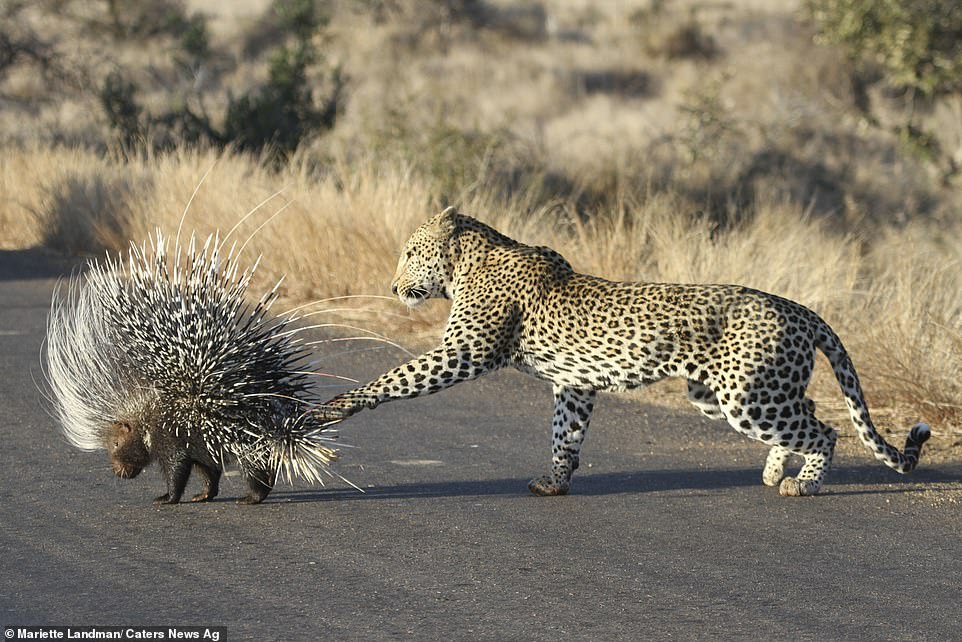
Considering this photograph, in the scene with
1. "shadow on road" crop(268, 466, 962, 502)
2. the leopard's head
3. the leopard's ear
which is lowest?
"shadow on road" crop(268, 466, 962, 502)

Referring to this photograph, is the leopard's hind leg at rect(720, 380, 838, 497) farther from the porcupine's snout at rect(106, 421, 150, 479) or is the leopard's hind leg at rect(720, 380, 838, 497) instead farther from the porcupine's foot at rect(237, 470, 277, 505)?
the porcupine's snout at rect(106, 421, 150, 479)

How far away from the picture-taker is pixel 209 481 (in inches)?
256

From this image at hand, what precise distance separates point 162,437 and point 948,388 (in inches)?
187

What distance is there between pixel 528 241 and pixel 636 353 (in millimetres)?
6058

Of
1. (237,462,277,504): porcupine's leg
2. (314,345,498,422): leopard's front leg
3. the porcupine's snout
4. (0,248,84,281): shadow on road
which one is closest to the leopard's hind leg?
(314,345,498,422): leopard's front leg

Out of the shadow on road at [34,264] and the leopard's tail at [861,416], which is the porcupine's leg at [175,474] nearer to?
the leopard's tail at [861,416]

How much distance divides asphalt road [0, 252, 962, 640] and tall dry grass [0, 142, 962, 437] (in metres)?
1.43

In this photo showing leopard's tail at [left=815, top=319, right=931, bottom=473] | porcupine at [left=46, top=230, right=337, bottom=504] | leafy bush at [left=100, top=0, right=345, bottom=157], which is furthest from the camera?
leafy bush at [left=100, top=0, right=345, bottom=157]

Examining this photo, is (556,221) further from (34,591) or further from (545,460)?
(34,591)

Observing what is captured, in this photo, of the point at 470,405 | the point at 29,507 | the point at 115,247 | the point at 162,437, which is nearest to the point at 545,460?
the point at 470,405

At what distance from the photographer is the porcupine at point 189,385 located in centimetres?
619

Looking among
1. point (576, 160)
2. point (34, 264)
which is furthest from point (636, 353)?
point (576, 160)

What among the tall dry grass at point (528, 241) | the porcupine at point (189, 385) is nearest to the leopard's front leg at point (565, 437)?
the porcupine at point (189, 385)

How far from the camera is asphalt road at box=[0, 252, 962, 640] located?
4797mm
